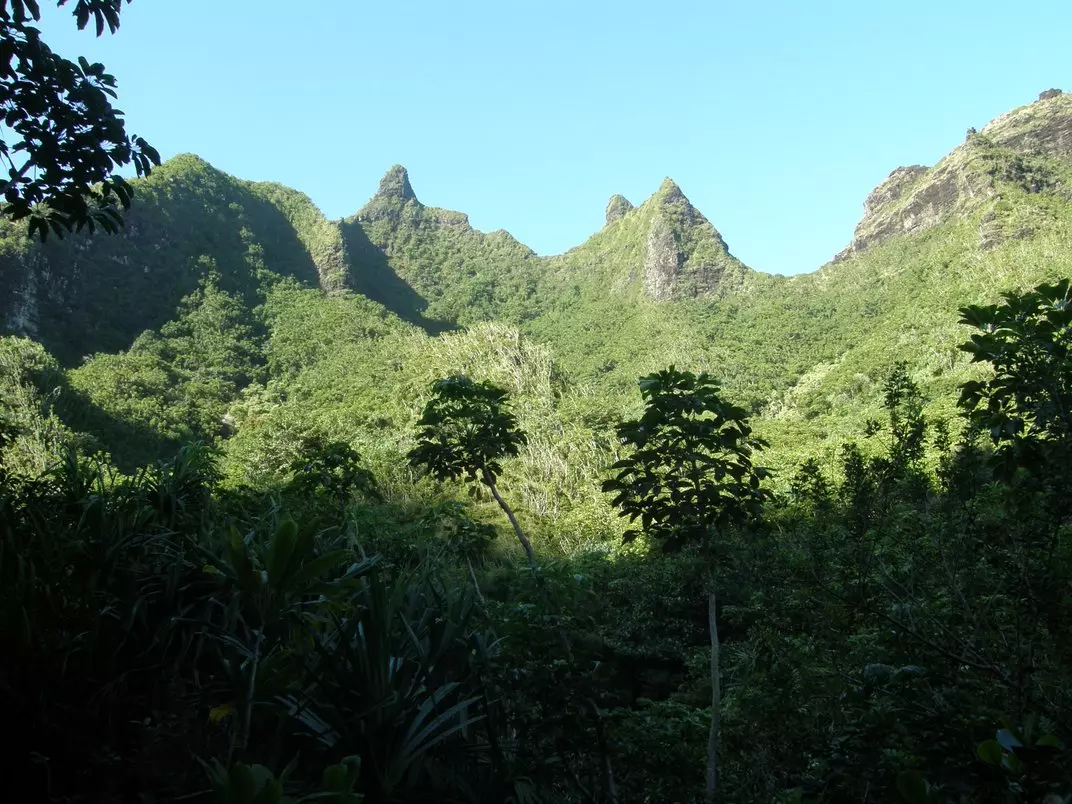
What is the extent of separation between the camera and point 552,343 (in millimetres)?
69250

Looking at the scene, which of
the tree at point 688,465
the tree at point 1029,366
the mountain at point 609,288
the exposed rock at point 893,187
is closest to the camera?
the tree at point 1029,366

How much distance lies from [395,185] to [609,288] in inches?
1482

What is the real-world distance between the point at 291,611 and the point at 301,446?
24.1 m

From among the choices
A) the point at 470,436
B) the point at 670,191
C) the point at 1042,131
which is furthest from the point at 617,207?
the point at 470,436

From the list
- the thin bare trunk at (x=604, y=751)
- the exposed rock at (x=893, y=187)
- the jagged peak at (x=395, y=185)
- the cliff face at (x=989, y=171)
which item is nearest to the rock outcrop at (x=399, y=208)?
the jagged peak at (x=395, y=185)

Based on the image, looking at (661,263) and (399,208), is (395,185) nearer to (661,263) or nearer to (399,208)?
(399,208)

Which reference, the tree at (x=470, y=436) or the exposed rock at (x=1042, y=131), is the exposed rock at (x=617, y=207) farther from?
the tree at (x=470, y=436)

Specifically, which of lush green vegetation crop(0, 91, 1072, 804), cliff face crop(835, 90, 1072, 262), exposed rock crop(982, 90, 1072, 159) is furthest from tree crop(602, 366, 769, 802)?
exposed rock crop(982, 90, 1072, 159)

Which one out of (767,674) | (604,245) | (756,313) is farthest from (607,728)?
(604,245)

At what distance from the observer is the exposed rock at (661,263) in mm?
72125

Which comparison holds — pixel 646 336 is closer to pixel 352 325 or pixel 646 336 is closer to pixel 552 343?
pixel 552 343

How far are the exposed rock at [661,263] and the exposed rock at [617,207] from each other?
2439 centimetres

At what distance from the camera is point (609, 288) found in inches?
3140

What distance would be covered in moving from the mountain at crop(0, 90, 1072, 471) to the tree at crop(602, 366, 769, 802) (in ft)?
75.8
